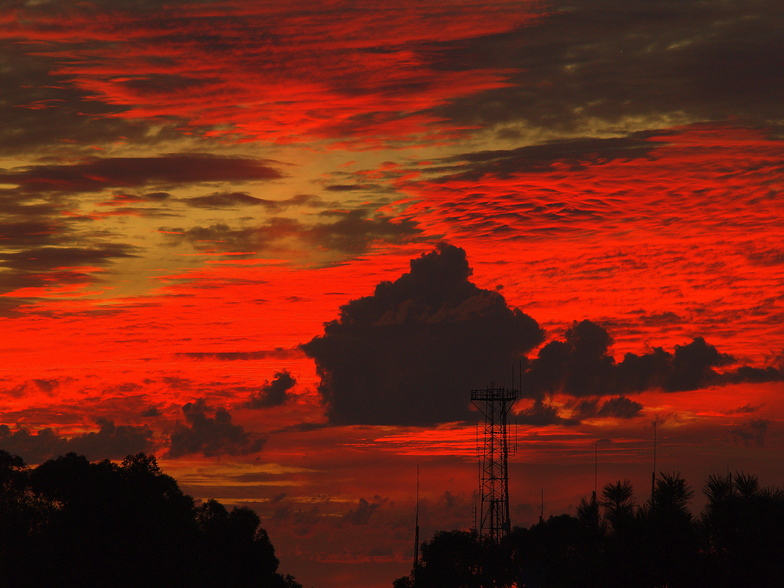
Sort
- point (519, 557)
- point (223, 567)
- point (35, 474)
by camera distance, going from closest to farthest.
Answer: point (35, 474), point (223, 567), point (519, 557)

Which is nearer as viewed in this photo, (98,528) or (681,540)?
(681,540)

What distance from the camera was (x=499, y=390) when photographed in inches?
4252

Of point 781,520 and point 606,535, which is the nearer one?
point 781,520

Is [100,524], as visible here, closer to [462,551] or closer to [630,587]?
[630,587]

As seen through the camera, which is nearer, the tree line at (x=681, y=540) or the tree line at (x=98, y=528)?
the tree line at (x=681, y=540)

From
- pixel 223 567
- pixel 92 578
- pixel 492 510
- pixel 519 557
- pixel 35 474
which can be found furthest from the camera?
pixel 519 557

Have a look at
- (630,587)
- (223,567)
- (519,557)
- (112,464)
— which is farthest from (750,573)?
(519,557)

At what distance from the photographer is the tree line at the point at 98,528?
73938 millimetres

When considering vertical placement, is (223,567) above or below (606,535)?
below

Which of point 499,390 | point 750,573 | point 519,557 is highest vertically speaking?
point 499,390

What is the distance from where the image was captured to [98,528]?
248 ft

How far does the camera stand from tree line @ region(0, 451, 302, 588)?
73.9 meters

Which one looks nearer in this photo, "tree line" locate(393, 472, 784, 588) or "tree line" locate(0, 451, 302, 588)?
"tree line" locate(393, 472, 784, 588)

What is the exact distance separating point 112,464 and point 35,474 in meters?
6.14
